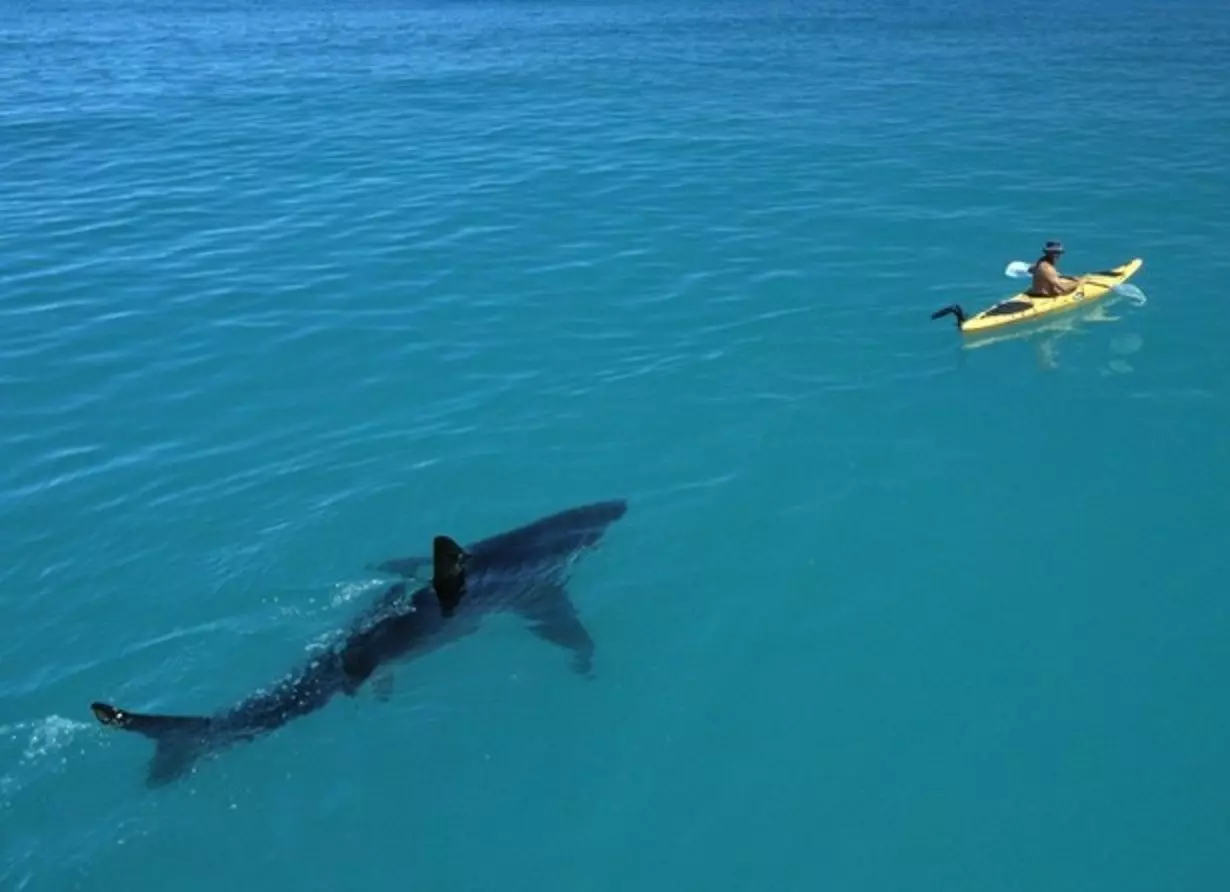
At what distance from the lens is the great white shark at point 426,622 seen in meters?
14.4

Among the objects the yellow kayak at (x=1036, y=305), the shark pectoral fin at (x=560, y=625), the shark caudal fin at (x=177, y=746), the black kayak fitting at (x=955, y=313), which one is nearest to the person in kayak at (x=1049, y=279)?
the yellow kayak at (x=1036, y=305)

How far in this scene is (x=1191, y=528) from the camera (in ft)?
61.1

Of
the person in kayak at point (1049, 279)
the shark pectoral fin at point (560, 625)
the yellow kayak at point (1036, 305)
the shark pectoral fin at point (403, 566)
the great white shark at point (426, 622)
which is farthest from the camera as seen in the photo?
the person in kayak at point (1049, 279)

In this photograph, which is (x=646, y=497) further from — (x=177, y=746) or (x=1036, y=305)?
(x=1036, y=305)

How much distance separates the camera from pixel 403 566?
1814 cm

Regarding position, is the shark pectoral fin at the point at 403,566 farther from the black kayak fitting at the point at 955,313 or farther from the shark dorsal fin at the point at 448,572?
the black kayak fitting at the point at 955,313

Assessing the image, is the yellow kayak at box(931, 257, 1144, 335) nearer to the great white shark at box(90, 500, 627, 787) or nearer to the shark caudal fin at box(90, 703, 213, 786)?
the great white shark at box(90, 500, 627, 787)

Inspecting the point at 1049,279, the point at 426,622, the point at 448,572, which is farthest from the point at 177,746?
the point at 1049,279

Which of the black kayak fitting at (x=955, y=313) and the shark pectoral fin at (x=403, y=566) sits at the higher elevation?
the black kayak fitting at (x=955, y=313)

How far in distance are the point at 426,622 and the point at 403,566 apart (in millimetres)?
1874

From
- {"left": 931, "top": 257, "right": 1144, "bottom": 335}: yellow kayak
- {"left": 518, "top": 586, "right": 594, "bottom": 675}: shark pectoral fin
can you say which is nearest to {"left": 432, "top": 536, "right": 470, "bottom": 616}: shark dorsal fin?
{"left": 518, "top": 586, "right": 594, "bottom": 675}: shark pectoral fin

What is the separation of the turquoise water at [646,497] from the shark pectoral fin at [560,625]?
0.82 ft

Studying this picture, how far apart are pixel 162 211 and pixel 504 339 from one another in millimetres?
15990

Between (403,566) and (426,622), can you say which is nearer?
(426,622)
